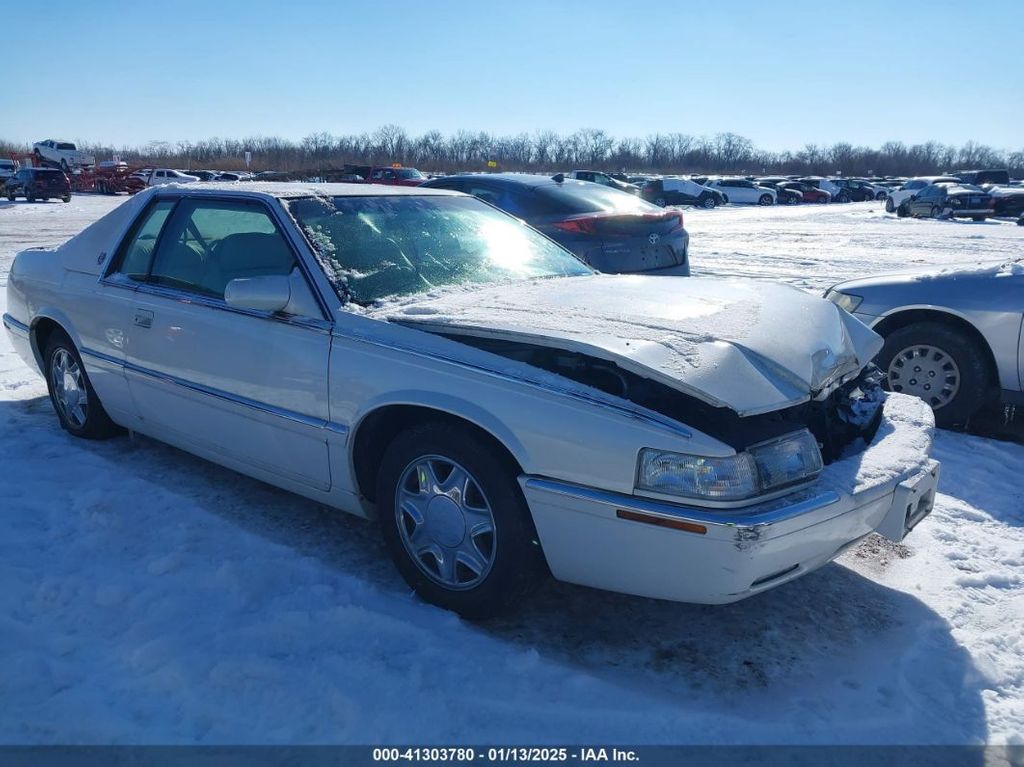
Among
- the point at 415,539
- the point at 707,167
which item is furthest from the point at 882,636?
the point at 707,167

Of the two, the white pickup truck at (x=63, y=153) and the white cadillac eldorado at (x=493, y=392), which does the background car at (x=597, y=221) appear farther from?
the white pickup truck at (x=63, y=153)

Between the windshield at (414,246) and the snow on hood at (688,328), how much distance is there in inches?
6.4

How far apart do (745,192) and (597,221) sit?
38375mm

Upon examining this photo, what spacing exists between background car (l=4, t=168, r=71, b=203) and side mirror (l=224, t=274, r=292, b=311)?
3075cm

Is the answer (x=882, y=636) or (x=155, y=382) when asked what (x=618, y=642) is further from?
(x=155, y=382)

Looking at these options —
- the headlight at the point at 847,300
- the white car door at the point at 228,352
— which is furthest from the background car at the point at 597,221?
the white car door at the point at 228,352

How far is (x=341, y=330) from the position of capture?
3000mm

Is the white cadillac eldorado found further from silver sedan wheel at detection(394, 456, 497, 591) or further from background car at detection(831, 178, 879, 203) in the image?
background car at detection(831, 178, 879, 203)

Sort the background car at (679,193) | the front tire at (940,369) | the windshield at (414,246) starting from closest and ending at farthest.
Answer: the windshield at (414,246) → the front tire at (940,369) → the background car at (679,193)

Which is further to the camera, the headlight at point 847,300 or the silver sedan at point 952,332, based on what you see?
the headlight at point 847,300

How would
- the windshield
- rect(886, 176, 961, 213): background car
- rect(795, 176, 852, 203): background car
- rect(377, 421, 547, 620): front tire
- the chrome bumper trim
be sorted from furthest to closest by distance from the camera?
rect(795, 176, 852, 203): background car, rect(886, 176, 961, 213): background car, the windshield, rect(377, 421, 547, 620): front tire, the chrome bumper trim

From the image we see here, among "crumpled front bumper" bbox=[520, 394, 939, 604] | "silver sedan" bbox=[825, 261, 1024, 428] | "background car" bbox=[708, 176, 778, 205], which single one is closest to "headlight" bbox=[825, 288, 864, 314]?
"silver sedan" bbox=[825, 261, 1024, 428]

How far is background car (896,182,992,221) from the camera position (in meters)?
25.8

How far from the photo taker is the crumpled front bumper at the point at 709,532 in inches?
91.5
